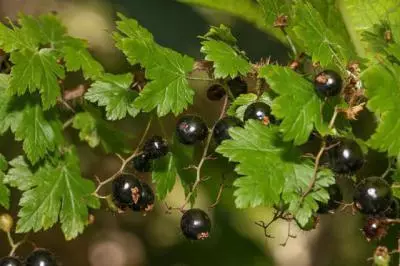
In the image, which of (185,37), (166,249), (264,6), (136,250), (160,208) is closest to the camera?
(264,6)

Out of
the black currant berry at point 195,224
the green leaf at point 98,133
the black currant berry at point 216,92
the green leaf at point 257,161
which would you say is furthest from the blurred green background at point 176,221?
the green leaf at point 257,161

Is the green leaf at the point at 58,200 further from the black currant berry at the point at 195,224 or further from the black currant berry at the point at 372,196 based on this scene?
the black currant berry at the point at 372,196

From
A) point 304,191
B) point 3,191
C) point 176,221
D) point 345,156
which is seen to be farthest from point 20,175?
point 176,221

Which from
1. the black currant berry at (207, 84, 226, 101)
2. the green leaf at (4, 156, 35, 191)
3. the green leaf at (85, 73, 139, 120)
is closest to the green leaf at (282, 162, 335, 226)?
the black currant berry at (207, 84, 226, 101)

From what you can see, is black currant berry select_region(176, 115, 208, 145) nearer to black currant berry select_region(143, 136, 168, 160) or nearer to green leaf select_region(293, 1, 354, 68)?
black currant berry select_region(143, 136, 168, 160)

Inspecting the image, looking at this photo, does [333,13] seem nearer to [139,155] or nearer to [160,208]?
[139,155]

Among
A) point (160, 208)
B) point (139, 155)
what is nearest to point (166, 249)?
point (160, 208)
